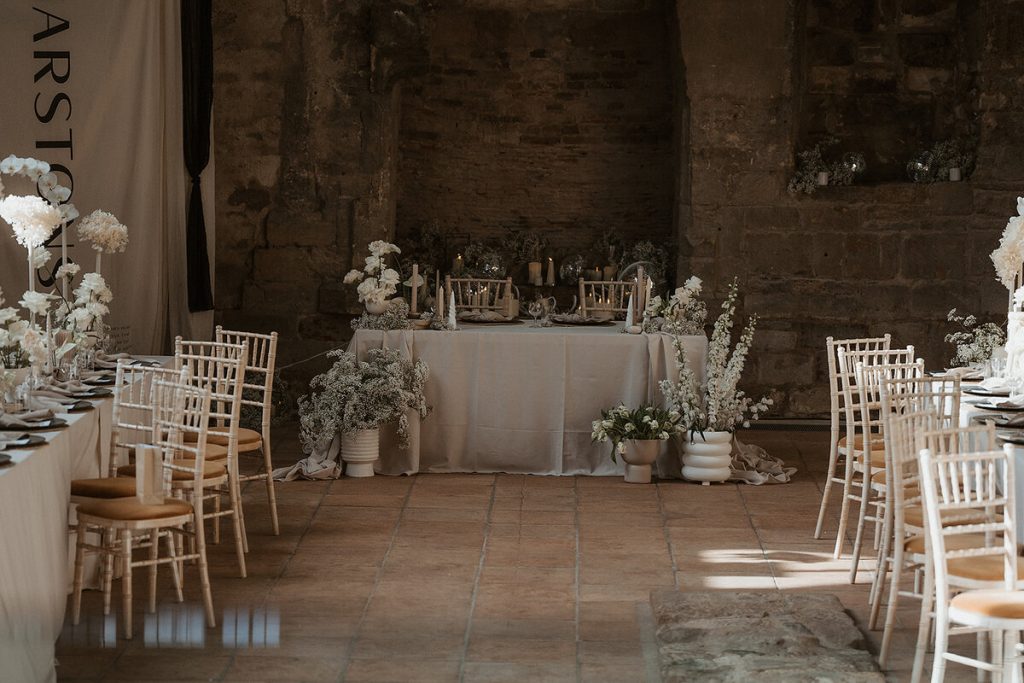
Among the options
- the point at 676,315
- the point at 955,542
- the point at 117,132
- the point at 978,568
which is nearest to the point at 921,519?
the point at 955,542

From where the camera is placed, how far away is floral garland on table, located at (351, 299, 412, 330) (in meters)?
7.46

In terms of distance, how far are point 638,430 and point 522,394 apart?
75 centimetres

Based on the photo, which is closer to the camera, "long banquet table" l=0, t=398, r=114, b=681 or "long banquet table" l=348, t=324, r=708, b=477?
"long banquet table" l=0, t=398, r=114, b=681

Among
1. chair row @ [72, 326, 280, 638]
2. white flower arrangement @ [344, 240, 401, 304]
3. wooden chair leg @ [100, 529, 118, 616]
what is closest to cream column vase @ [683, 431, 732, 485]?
white flower arrangement @ [344, 240, 401, 304]

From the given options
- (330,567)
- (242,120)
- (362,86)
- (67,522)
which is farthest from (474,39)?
(67,522)

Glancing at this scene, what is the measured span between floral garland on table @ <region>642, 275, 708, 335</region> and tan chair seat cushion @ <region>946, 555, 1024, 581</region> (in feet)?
11.9

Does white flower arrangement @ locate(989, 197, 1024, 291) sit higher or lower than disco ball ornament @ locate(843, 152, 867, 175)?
lower

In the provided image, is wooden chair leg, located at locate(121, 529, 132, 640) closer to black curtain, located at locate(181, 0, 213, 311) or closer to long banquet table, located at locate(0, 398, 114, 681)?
long banquet table, located at locate(0, 398, 114, 681)

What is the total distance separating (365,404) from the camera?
23.5ft

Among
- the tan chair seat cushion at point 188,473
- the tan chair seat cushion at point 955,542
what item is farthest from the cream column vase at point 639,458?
the tan chair seat cushion at point 955,542

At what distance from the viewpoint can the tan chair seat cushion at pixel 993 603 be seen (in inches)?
136

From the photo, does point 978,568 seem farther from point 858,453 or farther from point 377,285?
point 377,285

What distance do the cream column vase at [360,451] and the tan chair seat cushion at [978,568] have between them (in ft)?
13.3

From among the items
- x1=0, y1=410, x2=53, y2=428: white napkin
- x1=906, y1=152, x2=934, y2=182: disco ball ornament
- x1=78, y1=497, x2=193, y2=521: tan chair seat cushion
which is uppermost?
x1=906, y1=152, x2=934, y2=182: disco ball ornament
